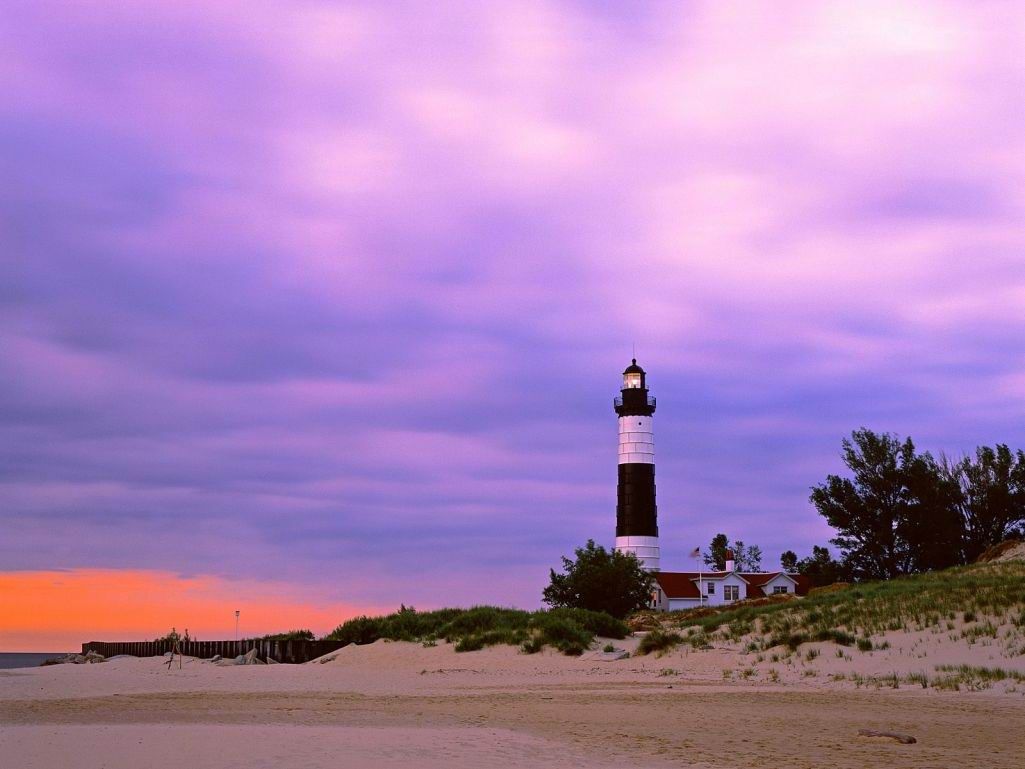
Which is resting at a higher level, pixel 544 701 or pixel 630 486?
pixel 630 486

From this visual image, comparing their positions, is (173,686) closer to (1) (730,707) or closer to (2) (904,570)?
(1) (730,707)

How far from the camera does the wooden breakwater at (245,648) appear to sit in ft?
111

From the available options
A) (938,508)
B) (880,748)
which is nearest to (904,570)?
(938,508)

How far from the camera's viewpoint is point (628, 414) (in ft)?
208

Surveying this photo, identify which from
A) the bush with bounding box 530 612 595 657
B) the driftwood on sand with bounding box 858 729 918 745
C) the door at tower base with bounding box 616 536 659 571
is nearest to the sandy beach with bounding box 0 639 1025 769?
the driftwood on sand with bounding box 858 729 918 745

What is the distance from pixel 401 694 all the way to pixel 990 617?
1398 cm

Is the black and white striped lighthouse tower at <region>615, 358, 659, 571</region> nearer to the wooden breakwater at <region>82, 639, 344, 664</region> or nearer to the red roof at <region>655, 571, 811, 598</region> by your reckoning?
the red roof at <region>655, 571, 811, 598</region>

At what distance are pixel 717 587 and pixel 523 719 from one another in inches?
2274

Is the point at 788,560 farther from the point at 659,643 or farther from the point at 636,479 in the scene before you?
the point at 659,643

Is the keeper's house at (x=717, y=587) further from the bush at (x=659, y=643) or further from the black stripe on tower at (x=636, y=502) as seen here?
the bush at (x=659, y=643)

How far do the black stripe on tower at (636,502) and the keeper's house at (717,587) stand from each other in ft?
24.2

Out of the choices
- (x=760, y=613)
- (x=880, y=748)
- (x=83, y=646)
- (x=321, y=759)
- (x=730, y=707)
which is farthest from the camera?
(x=83, y=646)

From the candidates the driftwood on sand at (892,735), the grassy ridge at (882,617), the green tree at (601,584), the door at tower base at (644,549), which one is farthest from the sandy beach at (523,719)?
the door at tower base at (644,549)

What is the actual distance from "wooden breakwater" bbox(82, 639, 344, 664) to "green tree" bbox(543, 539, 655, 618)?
706 inches
